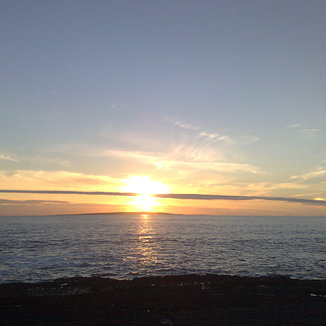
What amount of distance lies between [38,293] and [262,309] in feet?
60.2

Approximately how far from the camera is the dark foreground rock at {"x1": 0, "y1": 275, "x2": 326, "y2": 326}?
56.9 feet

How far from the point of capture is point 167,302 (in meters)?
21.1

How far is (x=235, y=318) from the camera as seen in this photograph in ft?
57.1

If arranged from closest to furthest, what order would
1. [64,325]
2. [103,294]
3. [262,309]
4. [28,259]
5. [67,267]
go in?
[64,325] → [262,309] → [103,294] → [67,267] → [28,259]

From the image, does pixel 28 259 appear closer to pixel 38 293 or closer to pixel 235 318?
pixel 38 293

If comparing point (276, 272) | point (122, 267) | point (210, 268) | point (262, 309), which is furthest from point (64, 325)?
point (276, 272)

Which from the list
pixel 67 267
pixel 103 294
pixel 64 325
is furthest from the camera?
pixel 67 267

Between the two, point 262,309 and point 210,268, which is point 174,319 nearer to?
point 262,309

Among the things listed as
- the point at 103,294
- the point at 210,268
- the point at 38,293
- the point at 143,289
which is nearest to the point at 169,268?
the point at 210,268

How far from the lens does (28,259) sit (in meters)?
41.4

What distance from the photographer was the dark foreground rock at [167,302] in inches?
682

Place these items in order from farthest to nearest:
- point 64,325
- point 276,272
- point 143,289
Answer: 1. point 276,272
2. point 143,289
3. point 64,325

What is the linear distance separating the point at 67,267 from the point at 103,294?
50.6 feet

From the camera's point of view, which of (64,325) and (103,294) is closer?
(64,325)
